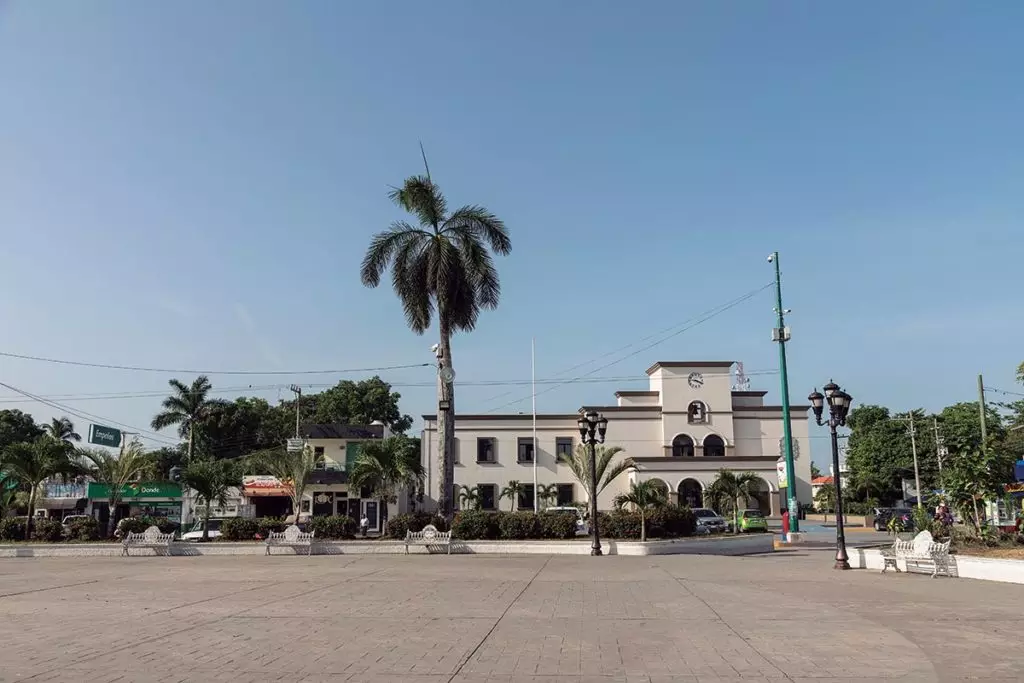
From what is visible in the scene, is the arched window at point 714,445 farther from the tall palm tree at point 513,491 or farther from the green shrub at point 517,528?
the green shrub at point 517,528

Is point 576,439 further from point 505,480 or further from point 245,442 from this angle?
point 245,442

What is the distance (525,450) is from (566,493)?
4.06 m

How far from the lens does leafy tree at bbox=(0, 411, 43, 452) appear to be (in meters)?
69.9

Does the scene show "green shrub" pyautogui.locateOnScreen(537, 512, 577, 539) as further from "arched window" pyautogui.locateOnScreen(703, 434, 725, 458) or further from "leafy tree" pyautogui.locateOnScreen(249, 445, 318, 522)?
"arched window" pyautogui.locateOnScreen(703, 434, 725, 458)

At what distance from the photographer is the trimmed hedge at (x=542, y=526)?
2648 centimetres

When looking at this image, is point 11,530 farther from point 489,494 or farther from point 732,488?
point 732,488

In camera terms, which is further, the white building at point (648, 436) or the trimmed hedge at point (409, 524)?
the white building at point (648, 436)

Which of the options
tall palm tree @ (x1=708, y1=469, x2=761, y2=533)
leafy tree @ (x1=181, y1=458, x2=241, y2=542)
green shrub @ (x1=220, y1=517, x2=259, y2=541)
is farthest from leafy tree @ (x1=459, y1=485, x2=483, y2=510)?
green shrub @ (x1=220, y1=517, x2=259, y2=541)

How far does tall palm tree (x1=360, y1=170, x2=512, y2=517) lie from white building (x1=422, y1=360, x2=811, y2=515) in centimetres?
2558

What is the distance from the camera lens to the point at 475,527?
87.6 ft

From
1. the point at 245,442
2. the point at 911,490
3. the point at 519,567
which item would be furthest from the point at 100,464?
the point at 911,490

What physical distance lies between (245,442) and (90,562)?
167 feet

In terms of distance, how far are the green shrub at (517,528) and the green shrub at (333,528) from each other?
17.6 ft

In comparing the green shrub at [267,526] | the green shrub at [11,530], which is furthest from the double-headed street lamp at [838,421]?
the green shrub at [11,530]
